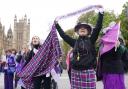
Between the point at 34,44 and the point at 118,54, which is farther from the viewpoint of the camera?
the point at 34,44

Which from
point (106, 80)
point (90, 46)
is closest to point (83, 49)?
point (90, 46)

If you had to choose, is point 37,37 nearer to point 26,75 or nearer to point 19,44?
point 26,75

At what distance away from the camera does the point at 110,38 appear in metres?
9.08

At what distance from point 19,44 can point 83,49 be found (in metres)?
172

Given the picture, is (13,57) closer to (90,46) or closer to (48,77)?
(48,77)

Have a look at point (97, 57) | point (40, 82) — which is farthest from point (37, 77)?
point (97, 57)

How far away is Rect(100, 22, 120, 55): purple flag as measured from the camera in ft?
29.6

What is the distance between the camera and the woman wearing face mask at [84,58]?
28.7 feet

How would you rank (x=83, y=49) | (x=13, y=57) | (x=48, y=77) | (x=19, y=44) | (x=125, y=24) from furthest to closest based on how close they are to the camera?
(x=19, y=44), (x=125, y=24), (x=13, y=57), (x=48, y=77), (x=83, y=49)

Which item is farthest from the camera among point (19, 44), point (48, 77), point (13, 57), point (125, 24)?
point (19, 44)

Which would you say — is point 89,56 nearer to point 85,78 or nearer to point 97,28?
point 85,78

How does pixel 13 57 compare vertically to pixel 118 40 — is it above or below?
below

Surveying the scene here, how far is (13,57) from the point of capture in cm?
1809

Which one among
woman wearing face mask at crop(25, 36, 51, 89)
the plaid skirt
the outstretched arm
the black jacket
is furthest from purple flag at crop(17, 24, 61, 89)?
the plaid skirt
